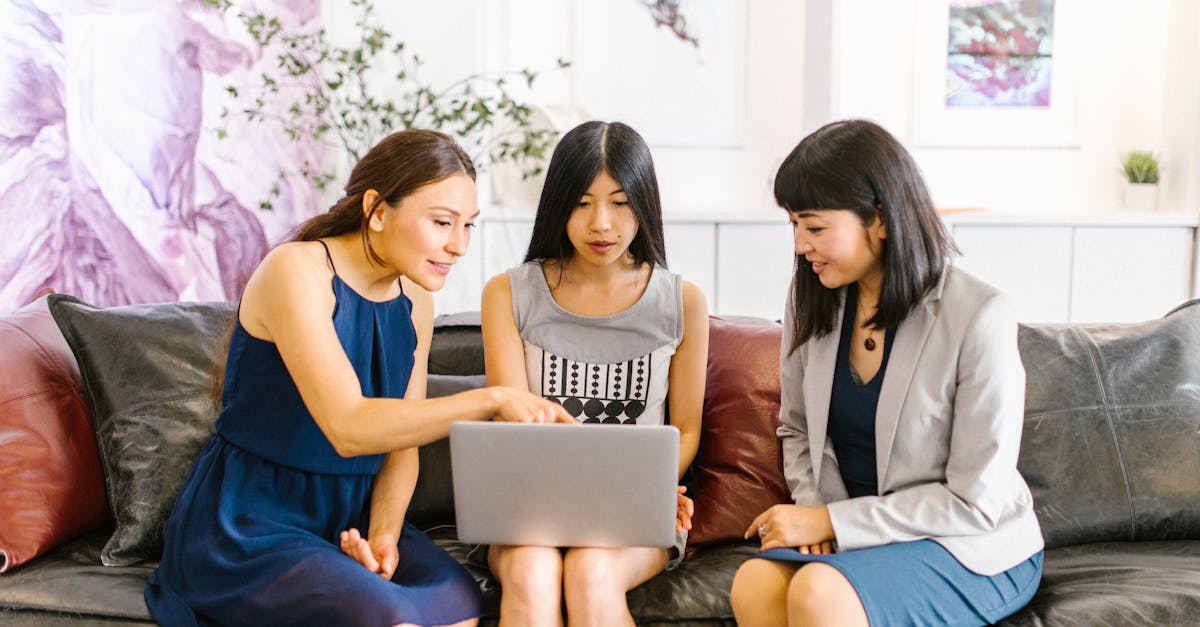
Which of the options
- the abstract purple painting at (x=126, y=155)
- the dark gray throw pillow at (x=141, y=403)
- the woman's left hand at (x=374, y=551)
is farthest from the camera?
the abstract purple painting at (x=126, y=155)

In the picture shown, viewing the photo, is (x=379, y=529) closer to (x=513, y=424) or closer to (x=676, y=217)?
(x=513, y=424)

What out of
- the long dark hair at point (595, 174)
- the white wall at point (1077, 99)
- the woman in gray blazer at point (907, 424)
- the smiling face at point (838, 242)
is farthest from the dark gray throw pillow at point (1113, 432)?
the white wall at point (1077, 99)

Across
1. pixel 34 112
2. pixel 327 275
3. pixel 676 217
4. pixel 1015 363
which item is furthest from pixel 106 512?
pixel 676 217

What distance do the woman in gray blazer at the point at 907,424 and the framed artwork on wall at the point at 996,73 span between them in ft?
7.71

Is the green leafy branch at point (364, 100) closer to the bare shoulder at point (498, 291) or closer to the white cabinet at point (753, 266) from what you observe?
the white cabinet at point (753, 266)

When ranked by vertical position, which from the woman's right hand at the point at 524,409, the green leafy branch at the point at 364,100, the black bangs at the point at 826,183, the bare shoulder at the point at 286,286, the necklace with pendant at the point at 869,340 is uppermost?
the green leafy branch at the point at 364,100

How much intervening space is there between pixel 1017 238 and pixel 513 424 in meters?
2.55

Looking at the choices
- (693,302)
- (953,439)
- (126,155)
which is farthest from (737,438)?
(126,155)

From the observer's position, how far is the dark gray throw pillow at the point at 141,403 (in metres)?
1.94

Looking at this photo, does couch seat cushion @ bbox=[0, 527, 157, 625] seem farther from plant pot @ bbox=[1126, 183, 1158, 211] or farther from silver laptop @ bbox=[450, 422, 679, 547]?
plant pot @ bbox=[1126, 183, 1158, 211]

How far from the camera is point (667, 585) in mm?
1792

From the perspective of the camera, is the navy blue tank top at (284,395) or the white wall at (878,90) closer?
the navy blue tank top at (284,395)

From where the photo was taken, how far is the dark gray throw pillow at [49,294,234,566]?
1938mm

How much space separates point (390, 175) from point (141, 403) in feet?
2.41
